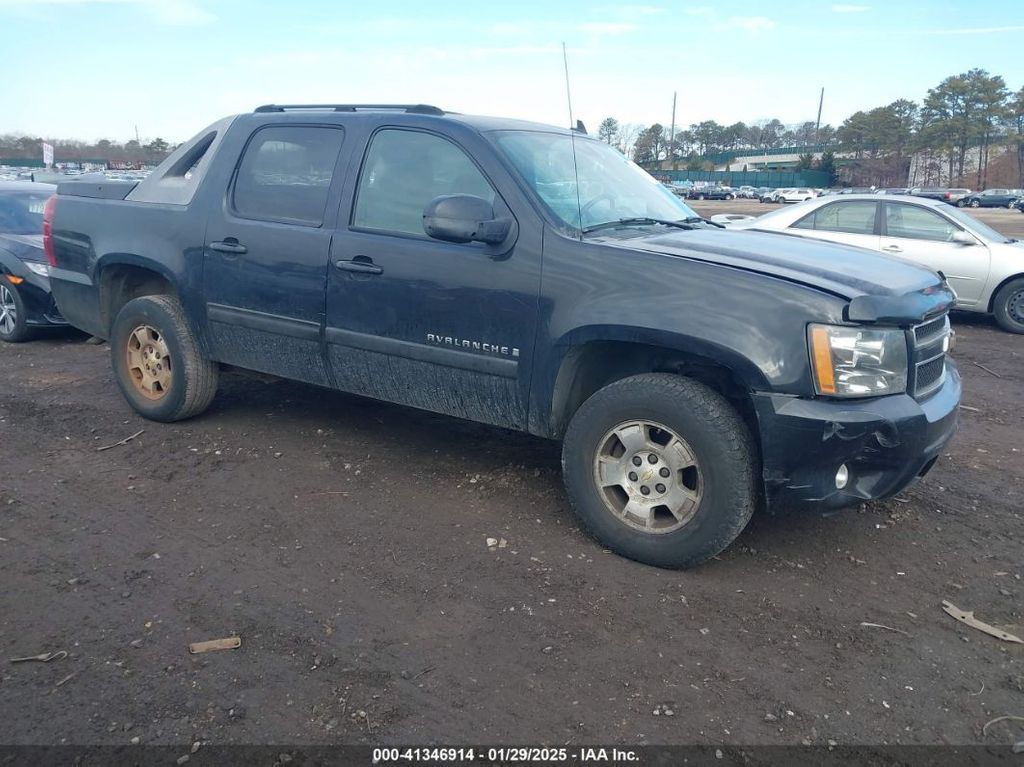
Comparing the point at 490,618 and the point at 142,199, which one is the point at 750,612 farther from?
the point at 142,199

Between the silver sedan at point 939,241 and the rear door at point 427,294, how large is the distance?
608cm

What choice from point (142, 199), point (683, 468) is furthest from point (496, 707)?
point (142, 199)

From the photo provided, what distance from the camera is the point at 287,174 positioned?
473cm

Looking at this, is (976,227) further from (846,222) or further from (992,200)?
(992,200)

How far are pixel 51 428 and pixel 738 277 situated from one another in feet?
14.8

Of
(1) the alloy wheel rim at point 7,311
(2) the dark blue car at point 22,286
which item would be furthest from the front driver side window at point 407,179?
(1) the alloy wheel rim at point 7,311

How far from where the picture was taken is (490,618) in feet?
10.7

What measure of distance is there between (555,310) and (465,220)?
57 cm

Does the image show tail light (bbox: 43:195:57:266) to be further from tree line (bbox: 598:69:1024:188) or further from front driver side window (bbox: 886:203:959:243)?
tree line (bbox: 598:69:1024:188)

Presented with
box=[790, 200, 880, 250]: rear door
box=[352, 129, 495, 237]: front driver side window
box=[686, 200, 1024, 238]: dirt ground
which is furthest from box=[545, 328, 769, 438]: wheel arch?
box=[686, 200, 1024, 238]: dirt ground

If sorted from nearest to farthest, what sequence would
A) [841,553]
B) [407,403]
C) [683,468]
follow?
1. [683,468]
2. [841,553]
3. [407,403]

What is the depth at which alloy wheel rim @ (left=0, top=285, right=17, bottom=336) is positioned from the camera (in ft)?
26.4

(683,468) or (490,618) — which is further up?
(683,468)

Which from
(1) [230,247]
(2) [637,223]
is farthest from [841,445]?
(1) [230,247]
